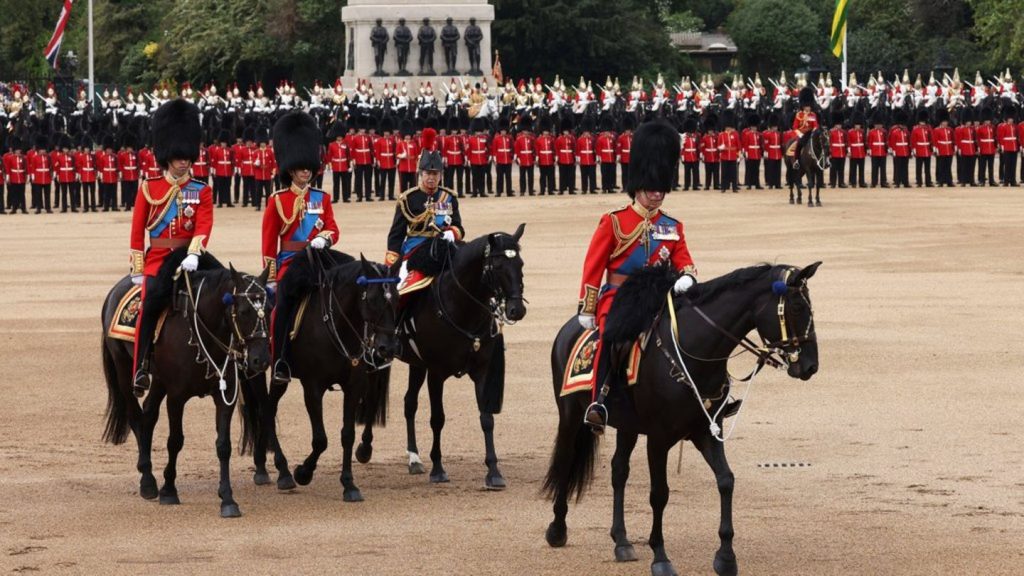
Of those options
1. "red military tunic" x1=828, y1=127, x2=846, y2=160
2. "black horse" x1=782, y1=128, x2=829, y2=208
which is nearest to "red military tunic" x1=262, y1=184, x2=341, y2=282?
"black horse" x1=782, y1=128, x2=829, y2=208

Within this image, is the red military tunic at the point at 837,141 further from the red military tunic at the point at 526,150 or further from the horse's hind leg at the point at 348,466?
the horse's hind leg at the point at 348,466

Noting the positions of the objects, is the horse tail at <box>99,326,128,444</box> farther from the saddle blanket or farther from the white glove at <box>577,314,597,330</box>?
the white glove at <box>577,314,597,330</box>

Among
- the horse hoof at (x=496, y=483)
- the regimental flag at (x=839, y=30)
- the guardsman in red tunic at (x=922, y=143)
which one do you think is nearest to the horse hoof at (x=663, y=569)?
the horse hoof at (x=496, y=483)

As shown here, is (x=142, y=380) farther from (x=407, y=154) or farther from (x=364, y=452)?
(x=407, y=154)

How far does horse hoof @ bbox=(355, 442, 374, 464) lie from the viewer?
1166cm

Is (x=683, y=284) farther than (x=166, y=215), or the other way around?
(x=166, y=215)

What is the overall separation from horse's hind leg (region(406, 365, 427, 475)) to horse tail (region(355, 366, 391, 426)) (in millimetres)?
159

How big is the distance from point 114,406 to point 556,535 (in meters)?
3.55

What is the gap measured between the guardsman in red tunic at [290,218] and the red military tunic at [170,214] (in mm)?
397

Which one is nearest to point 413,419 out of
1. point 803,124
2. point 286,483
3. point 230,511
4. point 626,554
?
point 286,483

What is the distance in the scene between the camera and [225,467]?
10156 mm

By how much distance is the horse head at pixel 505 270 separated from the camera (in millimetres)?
10469

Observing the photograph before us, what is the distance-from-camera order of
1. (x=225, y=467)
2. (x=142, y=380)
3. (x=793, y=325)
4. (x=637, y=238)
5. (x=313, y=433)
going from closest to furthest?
(x=793, y=325) → (x=637, y=238) → (x=225, y=467) → (x=142, y=380) → (x=313, y=433)

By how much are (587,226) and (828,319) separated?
34.8 feet
